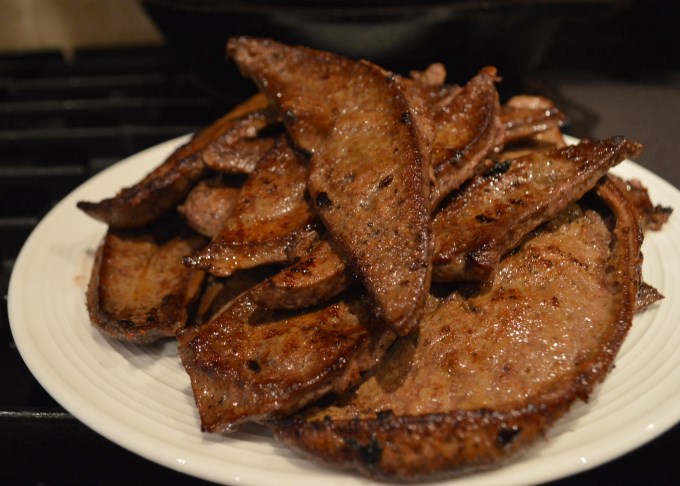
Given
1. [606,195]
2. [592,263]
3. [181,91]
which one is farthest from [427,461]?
[181,91]

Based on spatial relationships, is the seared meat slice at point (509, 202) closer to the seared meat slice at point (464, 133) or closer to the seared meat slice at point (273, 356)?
Answer: the seared meat slice at point (464, 133)

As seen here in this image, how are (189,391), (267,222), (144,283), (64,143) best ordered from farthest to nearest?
(64,143) → (144,283) → (267,222) → (189,391)

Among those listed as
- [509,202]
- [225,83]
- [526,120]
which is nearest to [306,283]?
[509,202]

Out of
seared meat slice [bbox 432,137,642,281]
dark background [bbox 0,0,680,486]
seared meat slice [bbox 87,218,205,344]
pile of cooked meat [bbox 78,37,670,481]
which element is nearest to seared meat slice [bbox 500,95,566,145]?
pile of cooked meat [bbox 78,37,670,481]

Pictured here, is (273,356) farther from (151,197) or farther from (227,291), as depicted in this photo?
(151,197)

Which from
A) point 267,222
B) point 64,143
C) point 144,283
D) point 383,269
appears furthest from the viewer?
point 64,143

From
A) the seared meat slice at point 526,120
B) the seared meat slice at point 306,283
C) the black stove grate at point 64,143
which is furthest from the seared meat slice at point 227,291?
the seared meat slice at point 526,120
